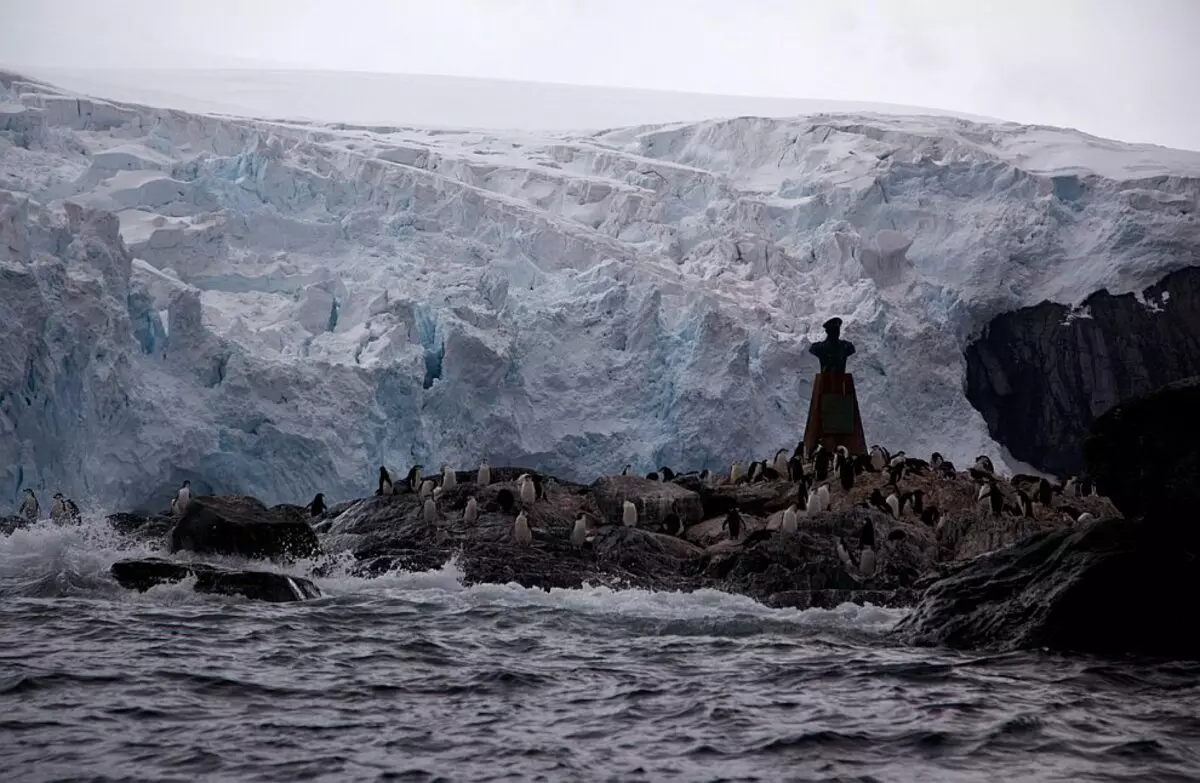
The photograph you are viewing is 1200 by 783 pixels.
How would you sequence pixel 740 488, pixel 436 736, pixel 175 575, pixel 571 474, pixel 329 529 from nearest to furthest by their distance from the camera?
pixel 436 736
pixel 175 575
pixel 329 529
pixel 740 488
pixel 571 474

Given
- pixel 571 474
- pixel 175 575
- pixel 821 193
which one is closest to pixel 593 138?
pixel 821 193

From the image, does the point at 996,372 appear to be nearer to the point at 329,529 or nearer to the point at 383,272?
the point at 383,272

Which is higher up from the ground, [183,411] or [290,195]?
[290,195]

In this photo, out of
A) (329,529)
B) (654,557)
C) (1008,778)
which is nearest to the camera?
(1008,778)

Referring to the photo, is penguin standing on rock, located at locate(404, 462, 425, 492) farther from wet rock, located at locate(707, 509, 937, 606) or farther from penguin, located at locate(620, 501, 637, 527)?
wet rock, located at locate(707, 509, 937, 606)

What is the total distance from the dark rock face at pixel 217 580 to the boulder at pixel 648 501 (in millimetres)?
5268

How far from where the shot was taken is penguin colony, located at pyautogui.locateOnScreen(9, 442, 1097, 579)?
13.7m

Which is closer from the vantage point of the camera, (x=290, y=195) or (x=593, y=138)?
(x=290, y=195)

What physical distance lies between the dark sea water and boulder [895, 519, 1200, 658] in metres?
0.36

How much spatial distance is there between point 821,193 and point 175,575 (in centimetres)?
1949

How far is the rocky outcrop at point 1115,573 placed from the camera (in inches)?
319

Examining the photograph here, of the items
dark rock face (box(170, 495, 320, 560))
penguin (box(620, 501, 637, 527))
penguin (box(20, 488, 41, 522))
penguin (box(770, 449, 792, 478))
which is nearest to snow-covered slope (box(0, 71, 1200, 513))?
penguin (box(20, 488, 41, 522))

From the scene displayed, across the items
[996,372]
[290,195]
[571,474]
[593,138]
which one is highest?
[593,138]

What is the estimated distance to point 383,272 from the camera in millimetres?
24141
